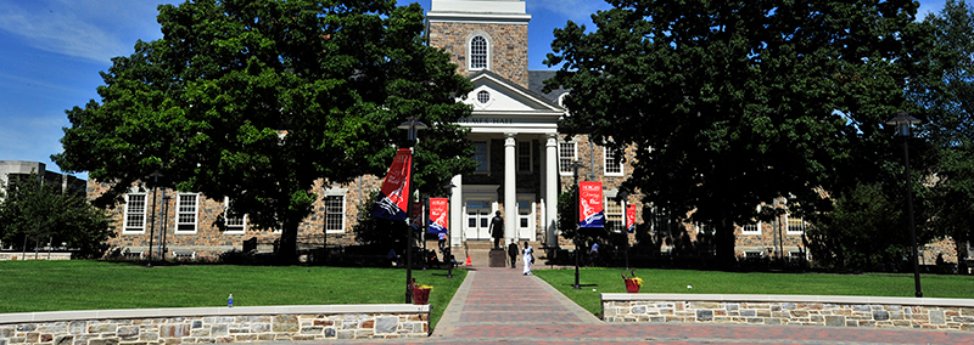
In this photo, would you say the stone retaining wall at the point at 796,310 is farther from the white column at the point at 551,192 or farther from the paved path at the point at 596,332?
the white column at the point at 551,192

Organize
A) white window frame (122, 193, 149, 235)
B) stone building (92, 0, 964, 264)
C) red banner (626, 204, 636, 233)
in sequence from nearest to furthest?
stone building (92, 0, 964, 264), red banner (626, 204, 636, 233), white window frame (122, 193, 149, 235)

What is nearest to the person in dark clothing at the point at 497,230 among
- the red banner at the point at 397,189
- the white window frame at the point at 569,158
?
the white window frame at the point at 569,158

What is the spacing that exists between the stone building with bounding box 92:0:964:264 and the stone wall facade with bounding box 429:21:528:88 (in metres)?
0.06

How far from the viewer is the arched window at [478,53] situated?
4578 cm

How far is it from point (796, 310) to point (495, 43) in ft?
117

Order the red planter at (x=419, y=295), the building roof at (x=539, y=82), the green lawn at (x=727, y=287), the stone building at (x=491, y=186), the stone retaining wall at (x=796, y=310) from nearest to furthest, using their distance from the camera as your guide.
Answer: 1. the stone retaining wall at (x=796, y=310)
2. the red planter at (x=419, y=295)
3. the green lawn at (x=727, y=287)
4. the stone building at (x=491, y=186)
5. the building roof at (x=539, y=82)

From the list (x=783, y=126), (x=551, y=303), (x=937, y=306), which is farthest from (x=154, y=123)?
(x=937, y=306)

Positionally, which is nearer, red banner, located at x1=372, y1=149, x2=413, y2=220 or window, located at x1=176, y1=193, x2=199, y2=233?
red banner, located at x1=372, y1=149, x2=413, y2=220

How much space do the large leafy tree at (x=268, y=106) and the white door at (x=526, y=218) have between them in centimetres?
1408

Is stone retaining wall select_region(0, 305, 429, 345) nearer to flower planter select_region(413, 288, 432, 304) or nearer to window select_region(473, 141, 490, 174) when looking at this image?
flower planter select_region(413, 288, 432, 304)

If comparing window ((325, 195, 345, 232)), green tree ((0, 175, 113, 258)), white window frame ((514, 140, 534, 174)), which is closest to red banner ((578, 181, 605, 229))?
white window frame ((514, 140, 534, 174))

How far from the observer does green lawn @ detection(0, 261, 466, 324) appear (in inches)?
518

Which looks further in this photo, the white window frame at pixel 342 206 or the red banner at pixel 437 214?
the white window frame at pixel 342 206

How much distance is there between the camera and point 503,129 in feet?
127
